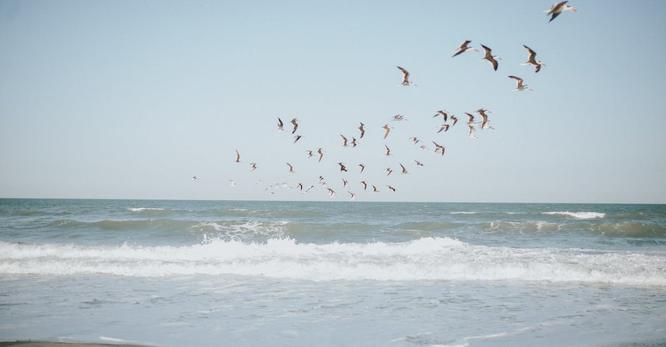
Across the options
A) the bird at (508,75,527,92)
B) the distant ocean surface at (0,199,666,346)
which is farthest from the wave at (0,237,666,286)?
the bird at (508,75,527,92)

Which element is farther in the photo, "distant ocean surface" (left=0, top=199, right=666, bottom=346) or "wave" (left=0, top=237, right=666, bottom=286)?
"wave" (left=0, top=237, right=666, bottom=286)

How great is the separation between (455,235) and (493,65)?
20.2 m

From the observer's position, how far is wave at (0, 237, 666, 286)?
12.9 metres

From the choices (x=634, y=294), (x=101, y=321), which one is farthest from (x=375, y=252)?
(x=101, y=321)

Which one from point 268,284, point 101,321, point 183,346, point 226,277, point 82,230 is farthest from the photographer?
point 82,230

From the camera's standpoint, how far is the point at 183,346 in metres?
6.89

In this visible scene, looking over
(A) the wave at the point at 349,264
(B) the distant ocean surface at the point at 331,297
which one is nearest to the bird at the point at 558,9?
(B) the distant ocean surface at the point at 331,297

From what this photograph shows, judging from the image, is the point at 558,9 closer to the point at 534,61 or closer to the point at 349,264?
the point at 534,61

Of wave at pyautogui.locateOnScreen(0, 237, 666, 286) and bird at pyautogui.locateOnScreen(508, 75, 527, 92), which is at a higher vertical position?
bird at pyautogui.locateOnScreen(508, 75, 527, 92)

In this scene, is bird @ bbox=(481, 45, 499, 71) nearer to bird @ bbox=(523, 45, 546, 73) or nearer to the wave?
bird @ bbox=(523, 45, 546, 73)

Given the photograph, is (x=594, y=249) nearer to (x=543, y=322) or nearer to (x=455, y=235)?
(x=455, y=235)

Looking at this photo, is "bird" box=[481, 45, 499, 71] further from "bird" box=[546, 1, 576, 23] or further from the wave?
the wave

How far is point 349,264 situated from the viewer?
14.7 metres

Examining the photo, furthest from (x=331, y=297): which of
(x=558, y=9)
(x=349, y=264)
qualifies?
(x=558, y=9)
